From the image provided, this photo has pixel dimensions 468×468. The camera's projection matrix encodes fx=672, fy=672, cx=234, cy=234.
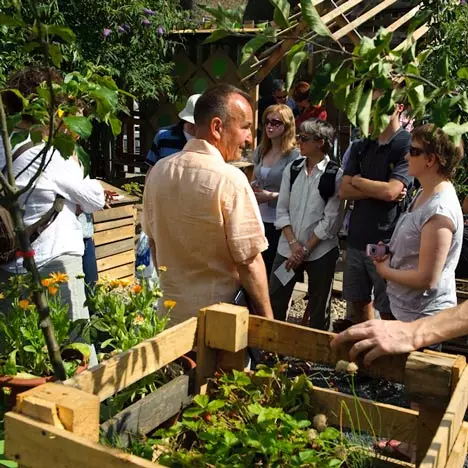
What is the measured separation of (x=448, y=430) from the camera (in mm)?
1368

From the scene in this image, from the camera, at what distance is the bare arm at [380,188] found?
158 inches

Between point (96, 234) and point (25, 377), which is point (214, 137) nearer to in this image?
point (25, 377)

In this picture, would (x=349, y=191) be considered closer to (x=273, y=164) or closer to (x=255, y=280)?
(x=273, y=164)

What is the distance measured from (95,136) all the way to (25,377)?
23.8 feet

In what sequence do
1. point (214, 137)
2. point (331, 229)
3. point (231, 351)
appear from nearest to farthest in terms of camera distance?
point (231, 351), point (214, 137), point (331, 229)

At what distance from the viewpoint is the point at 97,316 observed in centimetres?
241

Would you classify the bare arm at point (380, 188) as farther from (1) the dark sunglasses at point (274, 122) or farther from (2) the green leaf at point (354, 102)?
(2) the green leaf at point (354, 102)

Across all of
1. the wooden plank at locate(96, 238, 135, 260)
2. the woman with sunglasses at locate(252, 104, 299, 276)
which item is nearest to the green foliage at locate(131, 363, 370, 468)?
the woman with sunglasses at locate(252, 104, 299, 276)

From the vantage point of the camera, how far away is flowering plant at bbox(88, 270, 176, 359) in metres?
2.27

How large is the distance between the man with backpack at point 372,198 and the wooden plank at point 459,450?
236 cm

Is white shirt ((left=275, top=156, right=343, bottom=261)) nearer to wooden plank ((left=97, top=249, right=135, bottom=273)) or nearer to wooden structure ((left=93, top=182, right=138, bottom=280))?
wooden structure ((left=93, top=182, right=138, bottom=280))

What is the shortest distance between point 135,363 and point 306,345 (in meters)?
0.51

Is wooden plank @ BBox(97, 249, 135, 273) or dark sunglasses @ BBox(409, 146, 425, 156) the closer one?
dark sunglasses @ BBox(409, 146, 425, 156)

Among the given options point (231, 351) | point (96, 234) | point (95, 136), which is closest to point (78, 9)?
point (95, 136)
